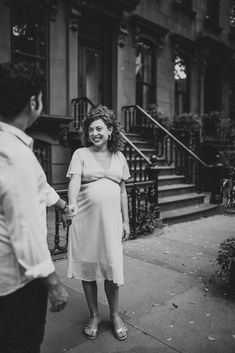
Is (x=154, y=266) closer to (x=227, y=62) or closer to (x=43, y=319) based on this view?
(x=43, y=319)

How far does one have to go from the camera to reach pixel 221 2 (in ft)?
50.9

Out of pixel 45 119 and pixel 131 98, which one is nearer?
pixel 45 119

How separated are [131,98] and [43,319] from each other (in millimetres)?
10707

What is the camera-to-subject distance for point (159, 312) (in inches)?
133

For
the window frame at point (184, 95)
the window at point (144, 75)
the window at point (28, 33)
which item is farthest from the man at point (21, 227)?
the window frame at point (184, 95)

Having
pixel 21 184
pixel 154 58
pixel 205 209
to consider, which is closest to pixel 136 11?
pixel 154 58

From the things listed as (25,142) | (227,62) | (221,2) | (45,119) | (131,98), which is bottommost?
(25,142)

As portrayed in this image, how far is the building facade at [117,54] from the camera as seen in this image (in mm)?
9164

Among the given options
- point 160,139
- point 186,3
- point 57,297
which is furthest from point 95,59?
point 57,297

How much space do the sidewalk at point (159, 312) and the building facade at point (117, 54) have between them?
5.11 metres

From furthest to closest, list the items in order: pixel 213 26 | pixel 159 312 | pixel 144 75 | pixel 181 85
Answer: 1. pixel 213 26
2. pixel 181 85
3. pixel 144 75
4. pixel 159 312

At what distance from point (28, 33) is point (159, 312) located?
8327mm

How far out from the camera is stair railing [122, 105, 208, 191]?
10.2 metres

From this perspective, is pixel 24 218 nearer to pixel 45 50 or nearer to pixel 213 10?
pixel 45 50
